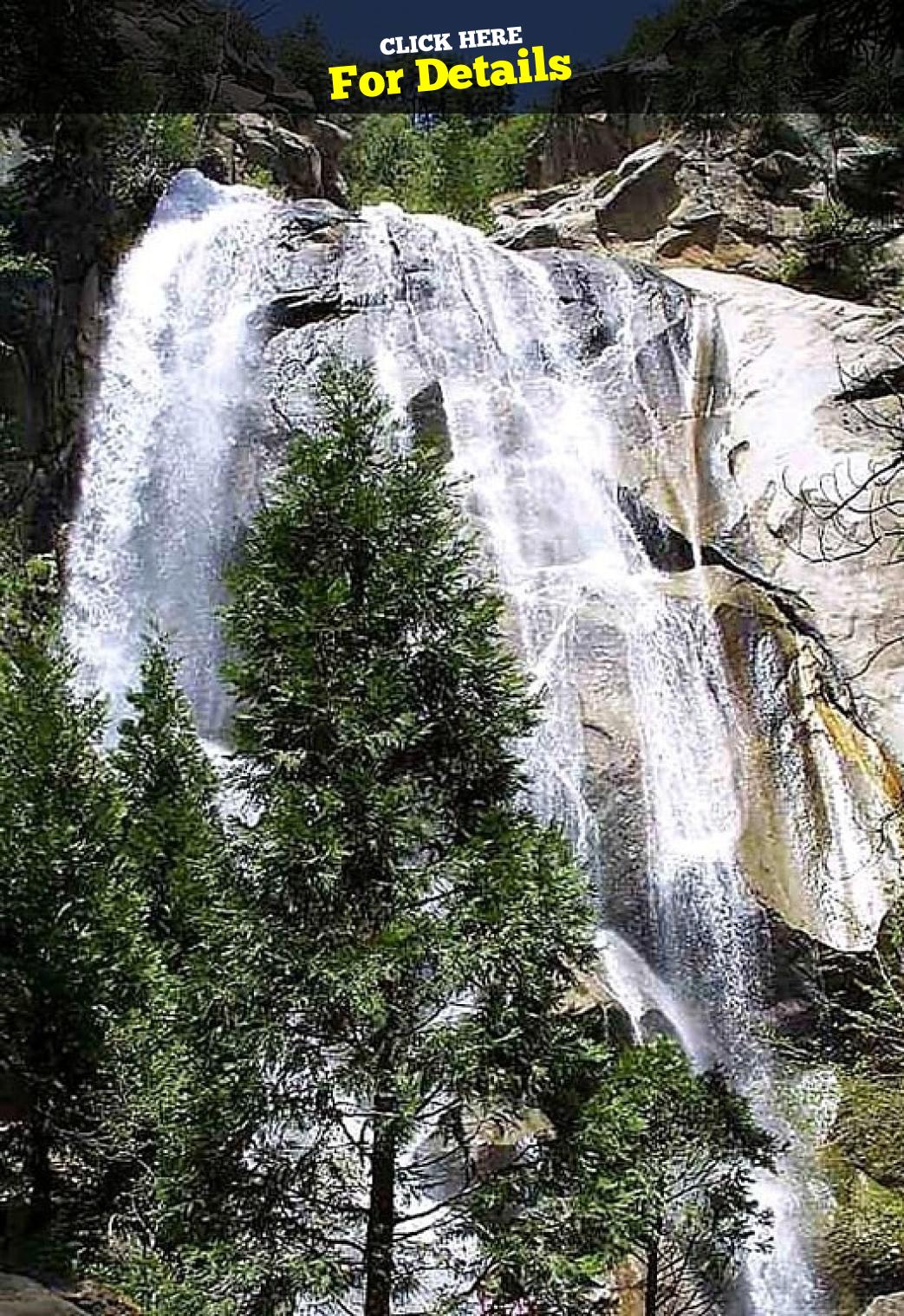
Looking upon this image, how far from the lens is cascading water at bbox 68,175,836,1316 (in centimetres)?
1298

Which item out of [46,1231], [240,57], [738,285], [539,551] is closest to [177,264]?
[539,551]

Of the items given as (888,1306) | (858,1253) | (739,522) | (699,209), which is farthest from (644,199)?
(888,1306)

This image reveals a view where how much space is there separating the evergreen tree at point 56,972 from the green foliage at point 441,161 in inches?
812

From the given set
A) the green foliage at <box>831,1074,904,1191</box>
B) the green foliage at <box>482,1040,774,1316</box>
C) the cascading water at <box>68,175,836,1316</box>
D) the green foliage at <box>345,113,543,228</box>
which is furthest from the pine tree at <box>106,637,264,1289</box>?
the green foliage at <box>345,113,543,228</box>

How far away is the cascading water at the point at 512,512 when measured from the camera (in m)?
13.0

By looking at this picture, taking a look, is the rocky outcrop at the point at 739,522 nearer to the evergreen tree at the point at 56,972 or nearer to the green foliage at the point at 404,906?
the evergreen tree at the point at 56,972

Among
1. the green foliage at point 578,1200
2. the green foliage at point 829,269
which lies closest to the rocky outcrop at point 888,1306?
the green foliage at point 578,1200

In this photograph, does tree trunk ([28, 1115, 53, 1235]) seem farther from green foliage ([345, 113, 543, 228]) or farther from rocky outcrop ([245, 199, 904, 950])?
green foliage ([345, 113, 543, 228])

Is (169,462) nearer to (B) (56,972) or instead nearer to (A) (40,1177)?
A: (B) (56,972)

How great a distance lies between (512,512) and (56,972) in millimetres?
8985

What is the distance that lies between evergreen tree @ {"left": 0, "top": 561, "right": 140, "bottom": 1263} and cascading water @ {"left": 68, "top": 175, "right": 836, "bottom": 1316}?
4.74 metres

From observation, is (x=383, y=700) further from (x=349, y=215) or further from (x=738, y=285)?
(x=738, y=285)

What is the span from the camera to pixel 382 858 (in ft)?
19.7

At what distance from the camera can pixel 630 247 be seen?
25.3 m
